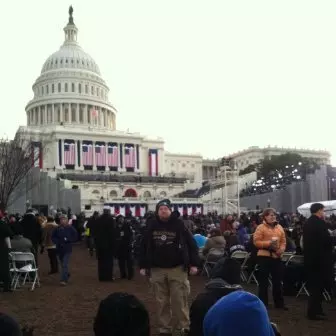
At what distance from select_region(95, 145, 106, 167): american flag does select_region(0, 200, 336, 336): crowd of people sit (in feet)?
275

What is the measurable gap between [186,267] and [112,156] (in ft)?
310

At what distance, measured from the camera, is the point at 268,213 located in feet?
31.3

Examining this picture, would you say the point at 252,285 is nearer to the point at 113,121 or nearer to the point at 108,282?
the point at 108,282

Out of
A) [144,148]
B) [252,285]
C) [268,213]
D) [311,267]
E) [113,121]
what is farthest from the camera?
[113,121]

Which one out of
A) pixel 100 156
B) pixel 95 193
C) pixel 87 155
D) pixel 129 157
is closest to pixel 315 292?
pixel 95 193

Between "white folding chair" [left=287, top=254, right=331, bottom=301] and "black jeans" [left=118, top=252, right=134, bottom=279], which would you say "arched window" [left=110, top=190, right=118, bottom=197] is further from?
"white folding chair" [left=287, top=254, right=331, bottom=301]

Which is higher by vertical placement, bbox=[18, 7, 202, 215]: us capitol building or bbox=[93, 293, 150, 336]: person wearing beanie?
bbox=[18, 7, 202, 215]: us capitol building

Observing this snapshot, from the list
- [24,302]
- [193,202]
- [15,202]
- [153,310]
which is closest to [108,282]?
[24,302]

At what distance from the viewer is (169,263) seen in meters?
7.71

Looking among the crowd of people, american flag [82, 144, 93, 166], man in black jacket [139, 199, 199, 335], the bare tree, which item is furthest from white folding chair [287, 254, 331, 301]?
american flag [82, 144, 93, 166]

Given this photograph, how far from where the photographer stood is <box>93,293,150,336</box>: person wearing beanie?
9.09 ft

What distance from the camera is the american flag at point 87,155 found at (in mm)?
98500

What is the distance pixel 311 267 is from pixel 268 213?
46.8 inches

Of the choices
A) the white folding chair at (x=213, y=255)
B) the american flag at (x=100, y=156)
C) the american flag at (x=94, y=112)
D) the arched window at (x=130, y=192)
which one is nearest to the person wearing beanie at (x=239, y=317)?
the white folding chair at (x=213, y=255)
